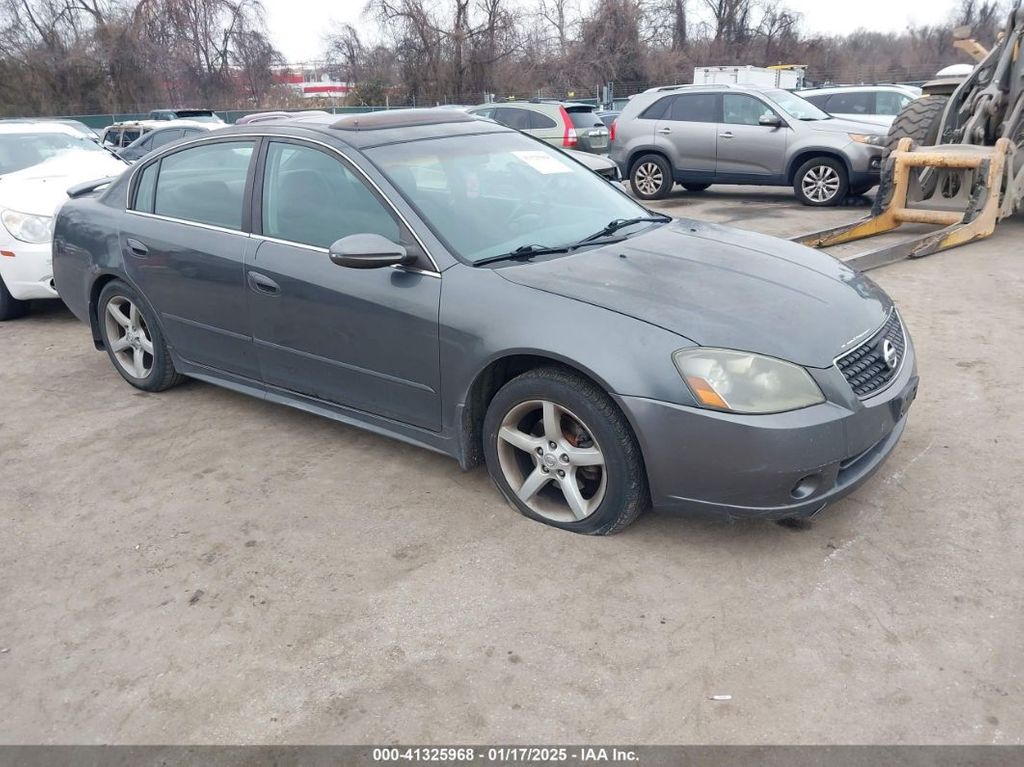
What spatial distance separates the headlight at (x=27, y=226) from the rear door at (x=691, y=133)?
9053 mm

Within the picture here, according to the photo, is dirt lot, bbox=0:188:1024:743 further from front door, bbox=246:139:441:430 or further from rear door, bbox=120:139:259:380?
rear door, bbox=120:139:259:380

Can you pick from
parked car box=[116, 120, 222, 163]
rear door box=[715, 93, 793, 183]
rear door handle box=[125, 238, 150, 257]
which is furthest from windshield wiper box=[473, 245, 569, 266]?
parked car box=[116, 120, 222, 163]

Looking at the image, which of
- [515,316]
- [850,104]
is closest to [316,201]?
[515,316]

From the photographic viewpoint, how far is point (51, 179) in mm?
7496

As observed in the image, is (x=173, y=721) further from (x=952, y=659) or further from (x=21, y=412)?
(x=21, y=412)

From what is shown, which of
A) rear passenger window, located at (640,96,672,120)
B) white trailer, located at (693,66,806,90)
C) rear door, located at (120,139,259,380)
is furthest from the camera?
white trailer, located at (693,66,806,90)

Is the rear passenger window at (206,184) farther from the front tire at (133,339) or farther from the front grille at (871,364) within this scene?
the front grille at (871,364)

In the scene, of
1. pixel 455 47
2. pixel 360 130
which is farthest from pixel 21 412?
pixel 455 47

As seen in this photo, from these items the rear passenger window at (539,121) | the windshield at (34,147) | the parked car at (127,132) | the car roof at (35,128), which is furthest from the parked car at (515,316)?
the parked car at (127,132)

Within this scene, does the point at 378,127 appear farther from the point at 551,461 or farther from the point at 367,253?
the point at 551,461

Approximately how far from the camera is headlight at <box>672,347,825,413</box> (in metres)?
3.03

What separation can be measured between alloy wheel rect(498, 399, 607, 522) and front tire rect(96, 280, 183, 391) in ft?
8.29

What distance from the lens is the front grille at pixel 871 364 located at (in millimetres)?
3234

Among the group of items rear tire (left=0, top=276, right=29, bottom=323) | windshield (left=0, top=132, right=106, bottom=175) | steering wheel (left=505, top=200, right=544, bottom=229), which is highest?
windshield (left=0, top=132, right=106, bottom=175)
